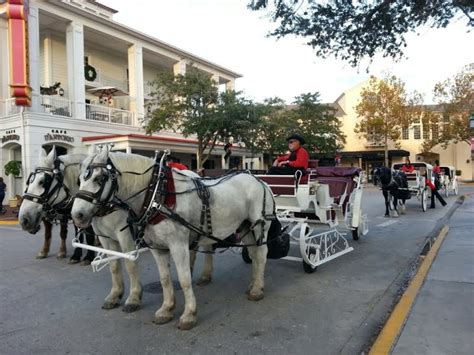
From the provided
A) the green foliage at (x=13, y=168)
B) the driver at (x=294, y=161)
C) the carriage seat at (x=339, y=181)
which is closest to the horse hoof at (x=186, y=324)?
the driver at (x=294, y=161)

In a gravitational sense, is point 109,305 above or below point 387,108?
below

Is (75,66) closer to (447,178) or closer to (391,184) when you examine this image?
(391,184)

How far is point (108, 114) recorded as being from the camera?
24.2 m

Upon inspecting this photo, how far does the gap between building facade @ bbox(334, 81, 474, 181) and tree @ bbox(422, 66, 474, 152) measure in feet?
14.3

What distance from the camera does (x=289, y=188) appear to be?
6.68m

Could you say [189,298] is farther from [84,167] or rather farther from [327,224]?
[327,224]

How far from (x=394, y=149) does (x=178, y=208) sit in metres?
45.3

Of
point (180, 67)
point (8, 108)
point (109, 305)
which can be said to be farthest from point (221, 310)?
point (180, 67)

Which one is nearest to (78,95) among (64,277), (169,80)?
(169,80)

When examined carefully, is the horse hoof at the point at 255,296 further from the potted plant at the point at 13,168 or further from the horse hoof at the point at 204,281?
the potted plant at the point at 13,168

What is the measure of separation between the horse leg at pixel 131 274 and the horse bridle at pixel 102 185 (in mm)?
809

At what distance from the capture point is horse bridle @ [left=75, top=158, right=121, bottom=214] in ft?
12.3

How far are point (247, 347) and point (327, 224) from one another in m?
4.04

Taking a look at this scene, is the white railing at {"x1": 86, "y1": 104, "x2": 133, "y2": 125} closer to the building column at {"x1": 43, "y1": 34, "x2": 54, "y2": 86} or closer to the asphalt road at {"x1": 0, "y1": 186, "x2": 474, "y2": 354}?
the building column at {"x1": 43, "y1": 34, "x2": 54, "y2": 86}
